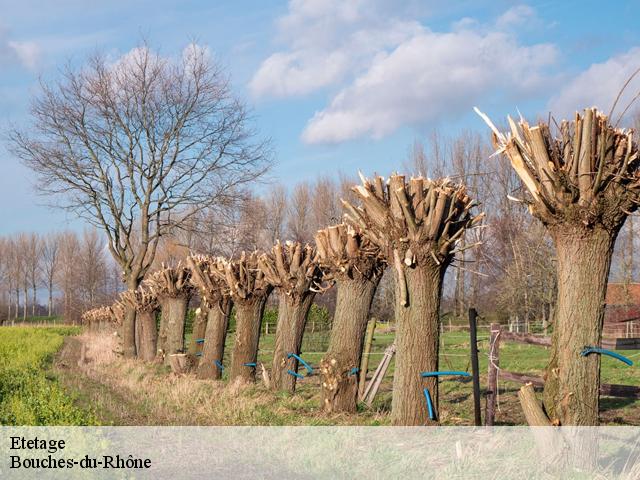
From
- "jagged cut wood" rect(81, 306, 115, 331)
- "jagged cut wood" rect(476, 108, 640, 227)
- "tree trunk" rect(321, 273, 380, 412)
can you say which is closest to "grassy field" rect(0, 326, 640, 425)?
"tree trunk" rect(321, 273, 380, 412)

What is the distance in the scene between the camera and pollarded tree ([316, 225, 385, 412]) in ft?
35.9

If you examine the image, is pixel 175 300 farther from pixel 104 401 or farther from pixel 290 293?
pixel 104 401

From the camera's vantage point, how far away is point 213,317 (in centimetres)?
1791

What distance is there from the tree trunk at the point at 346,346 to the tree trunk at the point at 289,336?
276cm

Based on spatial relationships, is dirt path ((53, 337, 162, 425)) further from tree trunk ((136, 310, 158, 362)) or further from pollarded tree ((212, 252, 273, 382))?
tree trunk ((136, 310, 158, 362))

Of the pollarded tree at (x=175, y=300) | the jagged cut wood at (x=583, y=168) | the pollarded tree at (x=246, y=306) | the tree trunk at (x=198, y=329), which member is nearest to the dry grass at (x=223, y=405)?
the pollarded tree at (x=246, y=306)

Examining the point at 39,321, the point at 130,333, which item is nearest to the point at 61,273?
the point at 39,321

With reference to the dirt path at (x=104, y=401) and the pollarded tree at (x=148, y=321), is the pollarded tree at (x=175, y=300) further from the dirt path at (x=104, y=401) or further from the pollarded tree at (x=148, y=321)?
the dirt path at (x=104, y=401)

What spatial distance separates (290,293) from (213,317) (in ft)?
14.5

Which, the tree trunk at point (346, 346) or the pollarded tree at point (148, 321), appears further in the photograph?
the pollarded tree at point (148, 321)

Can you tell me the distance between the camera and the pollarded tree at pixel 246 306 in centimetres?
1557

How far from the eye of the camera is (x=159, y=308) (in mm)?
26109

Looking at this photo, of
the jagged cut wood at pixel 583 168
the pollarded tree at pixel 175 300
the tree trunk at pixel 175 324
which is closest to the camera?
the jagged cut wood at pixel 583 168

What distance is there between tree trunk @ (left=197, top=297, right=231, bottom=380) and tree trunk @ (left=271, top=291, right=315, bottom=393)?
3466 mm
